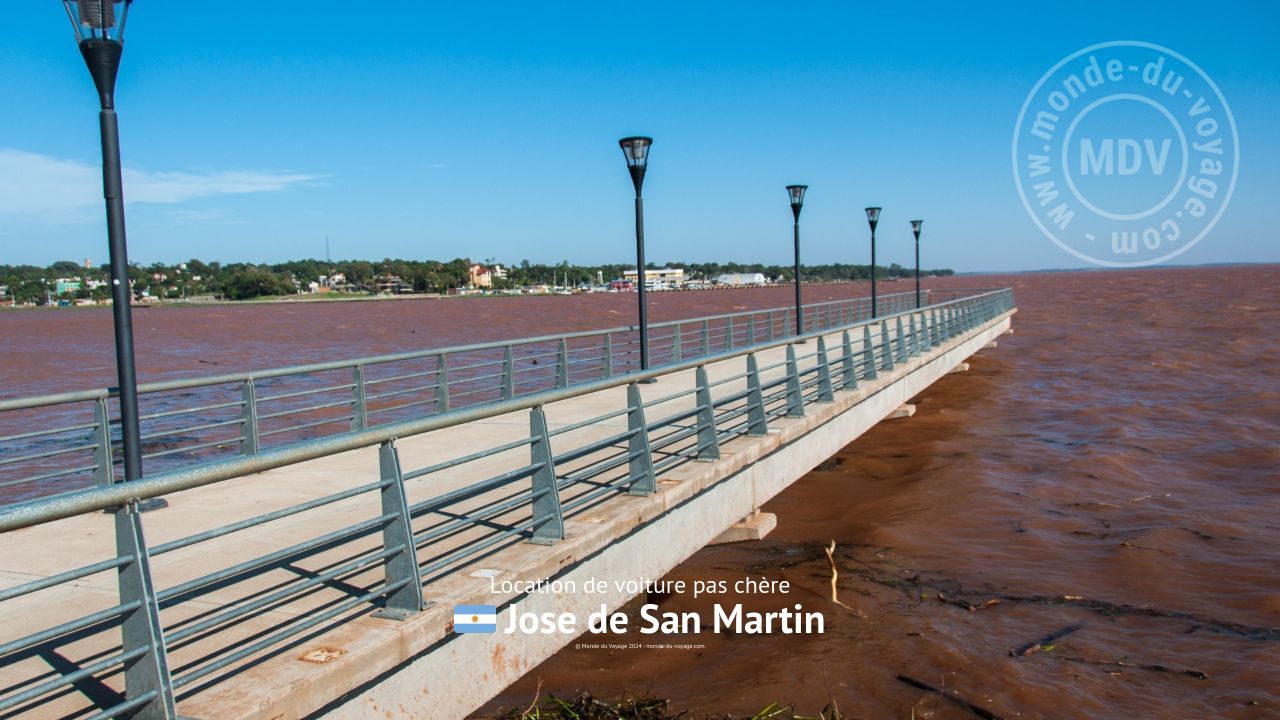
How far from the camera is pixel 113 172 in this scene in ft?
22.4

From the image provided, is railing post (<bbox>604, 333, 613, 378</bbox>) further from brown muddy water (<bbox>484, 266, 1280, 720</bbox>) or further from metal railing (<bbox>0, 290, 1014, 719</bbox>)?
metal railing (<bbox>0, 290, 1014, 719</bbox>)

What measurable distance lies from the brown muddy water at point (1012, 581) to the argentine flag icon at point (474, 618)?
242 centimetres

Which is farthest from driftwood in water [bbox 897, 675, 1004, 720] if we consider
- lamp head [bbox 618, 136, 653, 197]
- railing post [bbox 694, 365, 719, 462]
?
lamp head [bbox 618, 136, 653, 197]

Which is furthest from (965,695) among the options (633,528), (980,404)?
(980,404)

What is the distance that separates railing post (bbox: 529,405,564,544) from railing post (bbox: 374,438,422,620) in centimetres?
128

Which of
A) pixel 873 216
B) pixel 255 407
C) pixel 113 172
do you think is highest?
pixel 873 216

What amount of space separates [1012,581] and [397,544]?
24.7 feet

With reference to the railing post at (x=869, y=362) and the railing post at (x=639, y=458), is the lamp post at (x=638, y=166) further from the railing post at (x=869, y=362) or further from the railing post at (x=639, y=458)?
the railing post at (x=639, y=458)

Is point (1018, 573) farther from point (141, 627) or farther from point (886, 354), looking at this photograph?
point (141, 627)

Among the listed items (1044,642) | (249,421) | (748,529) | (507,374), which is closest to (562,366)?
(507,374)

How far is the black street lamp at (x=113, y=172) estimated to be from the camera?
6.64m

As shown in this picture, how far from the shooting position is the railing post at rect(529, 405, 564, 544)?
5848 millimetres

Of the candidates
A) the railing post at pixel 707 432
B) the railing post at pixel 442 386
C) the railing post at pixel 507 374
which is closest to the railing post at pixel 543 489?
the railing post at pixel 707 432

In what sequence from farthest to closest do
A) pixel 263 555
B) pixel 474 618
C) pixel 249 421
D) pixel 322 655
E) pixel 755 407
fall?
1. pixel 755 407
2. pixel 249 421
3. pixel 263 555
4. pixel 474 618
5. pixel 322 655
